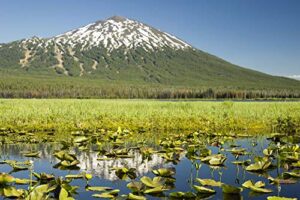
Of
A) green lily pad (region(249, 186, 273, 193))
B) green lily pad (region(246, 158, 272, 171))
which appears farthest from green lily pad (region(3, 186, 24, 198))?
green lily pad (region(246, 158, 272, 171))

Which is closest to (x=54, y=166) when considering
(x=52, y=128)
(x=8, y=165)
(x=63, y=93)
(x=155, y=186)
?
(x=8, y=165)

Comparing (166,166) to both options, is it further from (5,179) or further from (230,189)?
(5,179)

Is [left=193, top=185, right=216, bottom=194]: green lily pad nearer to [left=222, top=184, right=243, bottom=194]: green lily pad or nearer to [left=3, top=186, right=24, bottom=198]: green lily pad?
[left=222, top=184, right=243, bottom=194]: green lily pad

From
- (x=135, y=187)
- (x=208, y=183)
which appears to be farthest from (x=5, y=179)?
(x=208, y=183)

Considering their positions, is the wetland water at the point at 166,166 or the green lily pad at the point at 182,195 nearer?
the green lily pad at the point at 182,195

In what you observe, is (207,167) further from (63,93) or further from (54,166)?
(63,93)

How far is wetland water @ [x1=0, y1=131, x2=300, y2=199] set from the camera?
9.47 metres

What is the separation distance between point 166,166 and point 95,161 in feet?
7.85

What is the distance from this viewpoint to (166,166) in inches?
484

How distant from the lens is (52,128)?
69.2 feet

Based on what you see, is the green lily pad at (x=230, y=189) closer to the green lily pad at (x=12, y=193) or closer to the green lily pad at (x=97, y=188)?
the green lily pad at (x=97, y=188)

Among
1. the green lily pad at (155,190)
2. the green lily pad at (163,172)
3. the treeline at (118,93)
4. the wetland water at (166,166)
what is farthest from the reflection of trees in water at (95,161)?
the treeline at (118,93)

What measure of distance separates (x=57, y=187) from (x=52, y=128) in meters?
12.8

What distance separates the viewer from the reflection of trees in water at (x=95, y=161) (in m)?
11.4
